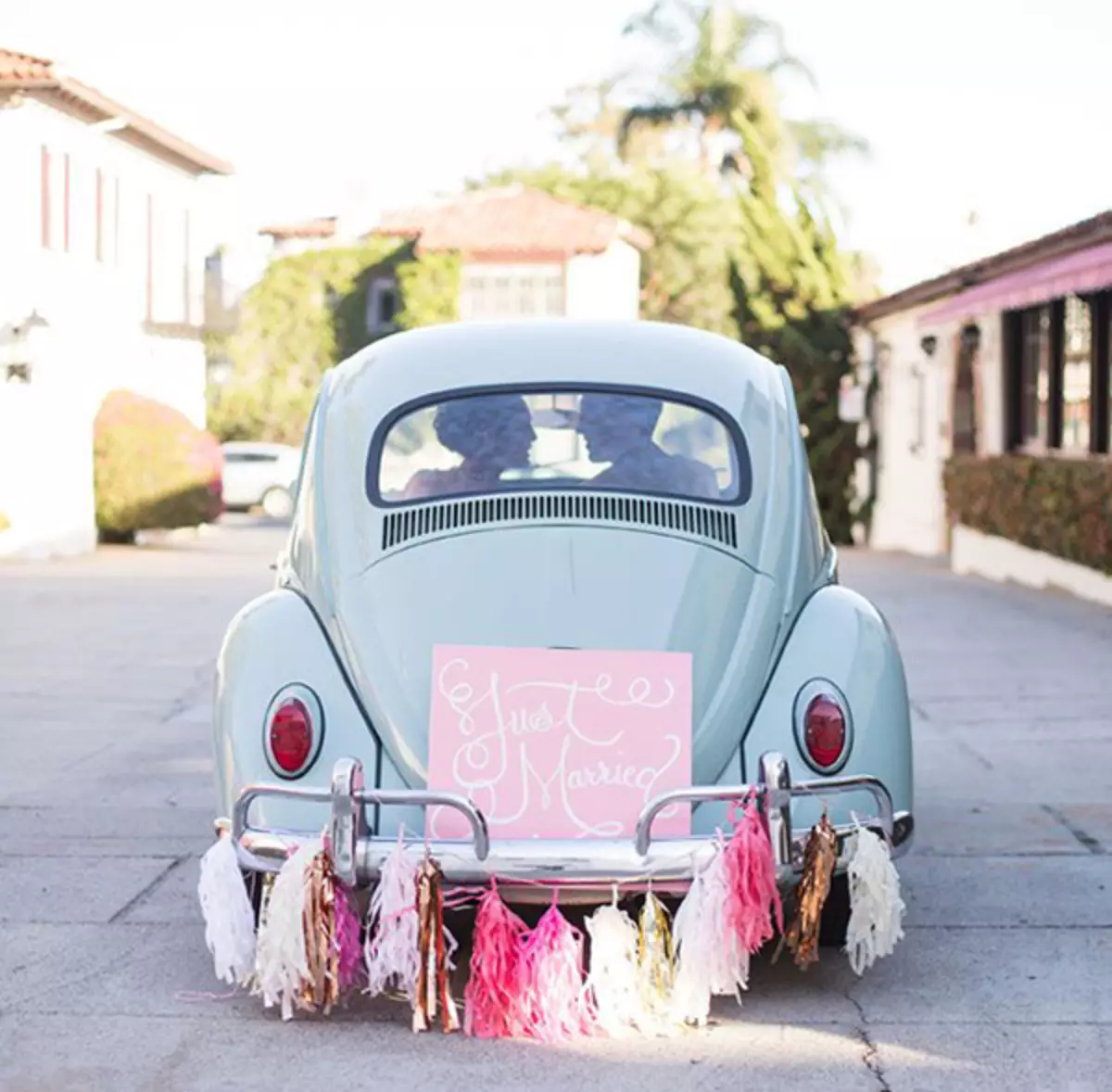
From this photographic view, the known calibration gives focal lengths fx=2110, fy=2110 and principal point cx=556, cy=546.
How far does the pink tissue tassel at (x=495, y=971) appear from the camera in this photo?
200 inches

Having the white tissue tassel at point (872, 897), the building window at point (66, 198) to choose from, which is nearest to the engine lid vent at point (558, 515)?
the white tissue tassel at point (872, 897)

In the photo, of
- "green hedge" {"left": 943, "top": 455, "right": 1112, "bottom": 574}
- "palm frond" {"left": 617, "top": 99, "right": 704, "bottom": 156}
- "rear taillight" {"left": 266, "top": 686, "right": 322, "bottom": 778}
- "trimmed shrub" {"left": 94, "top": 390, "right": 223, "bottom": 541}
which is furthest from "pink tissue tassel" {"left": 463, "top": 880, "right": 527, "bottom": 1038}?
"palm frond" {"left": 617, "top": 99, "right": 704, "bottom": 156}

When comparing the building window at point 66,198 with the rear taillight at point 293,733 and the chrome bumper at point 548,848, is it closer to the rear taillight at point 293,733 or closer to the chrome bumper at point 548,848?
the rear taillight at point 293,733

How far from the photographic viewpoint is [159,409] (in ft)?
94.2

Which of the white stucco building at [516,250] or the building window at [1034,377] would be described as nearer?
the building window at [1034,377]

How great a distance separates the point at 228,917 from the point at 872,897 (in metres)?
1.63

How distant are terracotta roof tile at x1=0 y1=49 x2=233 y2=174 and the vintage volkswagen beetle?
21.0 meters

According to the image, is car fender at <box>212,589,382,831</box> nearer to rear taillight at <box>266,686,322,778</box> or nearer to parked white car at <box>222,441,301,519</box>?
rear taillight at <box>266,686,322,778</box>

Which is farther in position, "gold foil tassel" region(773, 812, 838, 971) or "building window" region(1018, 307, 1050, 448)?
"building window" region(1018, 307, 1050, 448)

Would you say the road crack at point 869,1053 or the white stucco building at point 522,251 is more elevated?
the white stucco building at point 522,251

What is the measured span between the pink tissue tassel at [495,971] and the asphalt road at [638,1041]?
72 mm

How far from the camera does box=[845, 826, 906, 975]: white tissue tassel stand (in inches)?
210

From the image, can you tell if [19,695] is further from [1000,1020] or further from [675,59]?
[675,59]

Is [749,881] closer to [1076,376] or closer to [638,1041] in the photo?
[638,1041]
